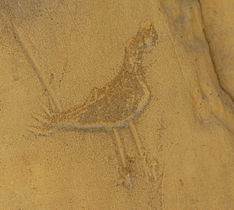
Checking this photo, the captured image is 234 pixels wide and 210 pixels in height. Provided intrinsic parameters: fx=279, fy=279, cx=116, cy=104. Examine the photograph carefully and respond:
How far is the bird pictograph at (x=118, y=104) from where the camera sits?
154 cm

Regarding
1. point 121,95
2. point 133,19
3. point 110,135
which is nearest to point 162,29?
point 133,19

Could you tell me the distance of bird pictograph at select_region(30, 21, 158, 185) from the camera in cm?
154

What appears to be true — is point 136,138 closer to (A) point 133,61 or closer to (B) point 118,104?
(B) point 118,104

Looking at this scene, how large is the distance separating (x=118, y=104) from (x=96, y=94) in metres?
0.14

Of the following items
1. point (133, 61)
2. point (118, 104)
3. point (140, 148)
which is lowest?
point (140, 148)

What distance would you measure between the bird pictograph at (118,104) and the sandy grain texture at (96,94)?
0.03m

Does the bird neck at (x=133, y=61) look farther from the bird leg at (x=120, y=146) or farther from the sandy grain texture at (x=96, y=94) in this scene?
the bird leg at (x=120, y=146)

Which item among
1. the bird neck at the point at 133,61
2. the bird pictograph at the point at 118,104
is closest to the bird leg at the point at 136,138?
the bird pictograph at the point at 118,104

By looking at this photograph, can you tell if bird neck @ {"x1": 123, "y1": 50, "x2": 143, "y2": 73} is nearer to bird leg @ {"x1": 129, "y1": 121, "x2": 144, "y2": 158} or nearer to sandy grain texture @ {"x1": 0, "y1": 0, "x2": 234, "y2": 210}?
sandy grain texture @ {"x1": 0, "y1": 0, "x2": 234, "y2": 210}

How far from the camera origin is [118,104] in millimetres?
1569

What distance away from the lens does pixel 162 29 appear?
5.04ft

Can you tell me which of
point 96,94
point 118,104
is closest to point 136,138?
point 118,104

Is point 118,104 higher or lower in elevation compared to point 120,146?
higher

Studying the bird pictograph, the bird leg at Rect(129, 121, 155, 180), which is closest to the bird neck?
the bird pictograph
